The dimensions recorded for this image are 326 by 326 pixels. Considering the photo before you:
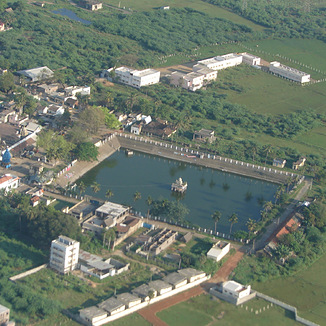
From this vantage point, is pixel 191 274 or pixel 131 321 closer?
pixel 131 321

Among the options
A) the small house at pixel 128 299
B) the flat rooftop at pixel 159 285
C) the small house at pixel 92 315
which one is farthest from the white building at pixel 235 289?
the small house at pixel 92 315

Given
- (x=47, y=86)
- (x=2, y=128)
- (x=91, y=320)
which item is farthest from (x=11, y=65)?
(x=91, y=320)

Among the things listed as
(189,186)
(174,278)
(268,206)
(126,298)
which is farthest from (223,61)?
(126,298)

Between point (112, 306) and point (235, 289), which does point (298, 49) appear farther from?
point (112, 306)

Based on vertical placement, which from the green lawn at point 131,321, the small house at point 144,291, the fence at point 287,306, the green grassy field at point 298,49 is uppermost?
the green grassy field at point 298,49

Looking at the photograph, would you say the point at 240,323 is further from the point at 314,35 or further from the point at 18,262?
the point at 314,35

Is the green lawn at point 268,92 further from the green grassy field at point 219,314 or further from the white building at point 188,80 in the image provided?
the green grassy field at point 219,314
